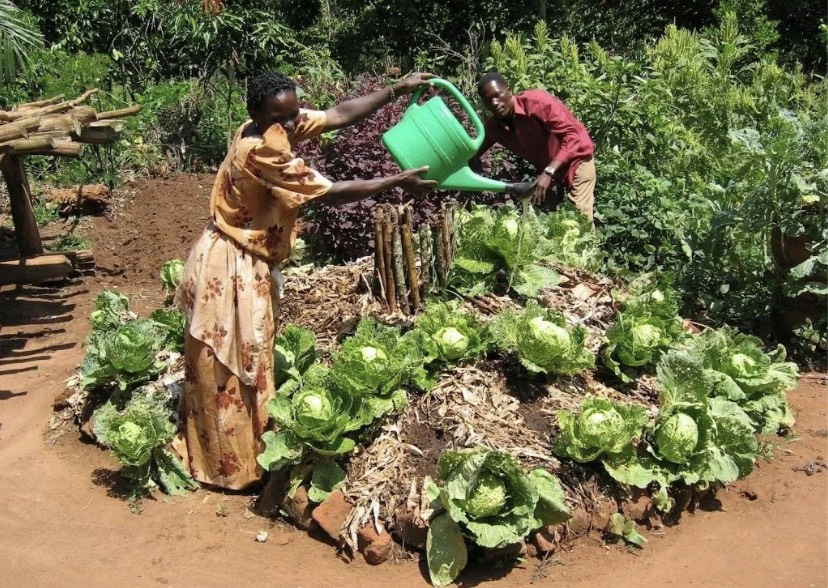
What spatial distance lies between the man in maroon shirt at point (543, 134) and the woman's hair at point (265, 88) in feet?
6.66

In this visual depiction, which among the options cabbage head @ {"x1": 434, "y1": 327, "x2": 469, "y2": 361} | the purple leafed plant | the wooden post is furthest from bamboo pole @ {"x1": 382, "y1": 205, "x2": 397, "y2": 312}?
the wooden post

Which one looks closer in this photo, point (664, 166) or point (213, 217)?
point (213, 217)

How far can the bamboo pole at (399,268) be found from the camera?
3.99 meters

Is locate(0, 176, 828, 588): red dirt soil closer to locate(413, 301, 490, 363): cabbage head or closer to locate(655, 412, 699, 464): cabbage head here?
locate(655, 412, 699, 464): cabbage head

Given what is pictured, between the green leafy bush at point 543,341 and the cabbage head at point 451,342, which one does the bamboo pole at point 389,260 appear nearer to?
the cabbage head at point 451,342

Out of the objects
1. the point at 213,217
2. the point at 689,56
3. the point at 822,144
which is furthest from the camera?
the point at 689,56

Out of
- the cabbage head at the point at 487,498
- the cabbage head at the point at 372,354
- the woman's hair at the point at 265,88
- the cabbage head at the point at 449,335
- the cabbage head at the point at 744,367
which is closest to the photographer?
the cabbage head at the point at 487,498

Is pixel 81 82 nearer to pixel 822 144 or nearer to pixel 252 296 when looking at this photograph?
pixel 252 296

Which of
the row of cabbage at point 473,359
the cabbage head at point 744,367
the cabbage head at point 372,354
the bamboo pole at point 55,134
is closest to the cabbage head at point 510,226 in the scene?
the row of cabbage at point 473,359

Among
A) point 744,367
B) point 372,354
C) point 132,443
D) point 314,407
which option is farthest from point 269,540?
point 744,367

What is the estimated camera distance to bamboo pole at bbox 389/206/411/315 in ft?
13.1

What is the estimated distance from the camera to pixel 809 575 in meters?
2.95

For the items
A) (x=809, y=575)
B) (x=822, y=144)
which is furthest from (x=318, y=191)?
(x=822, y=144)

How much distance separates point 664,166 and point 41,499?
4.74 metres
